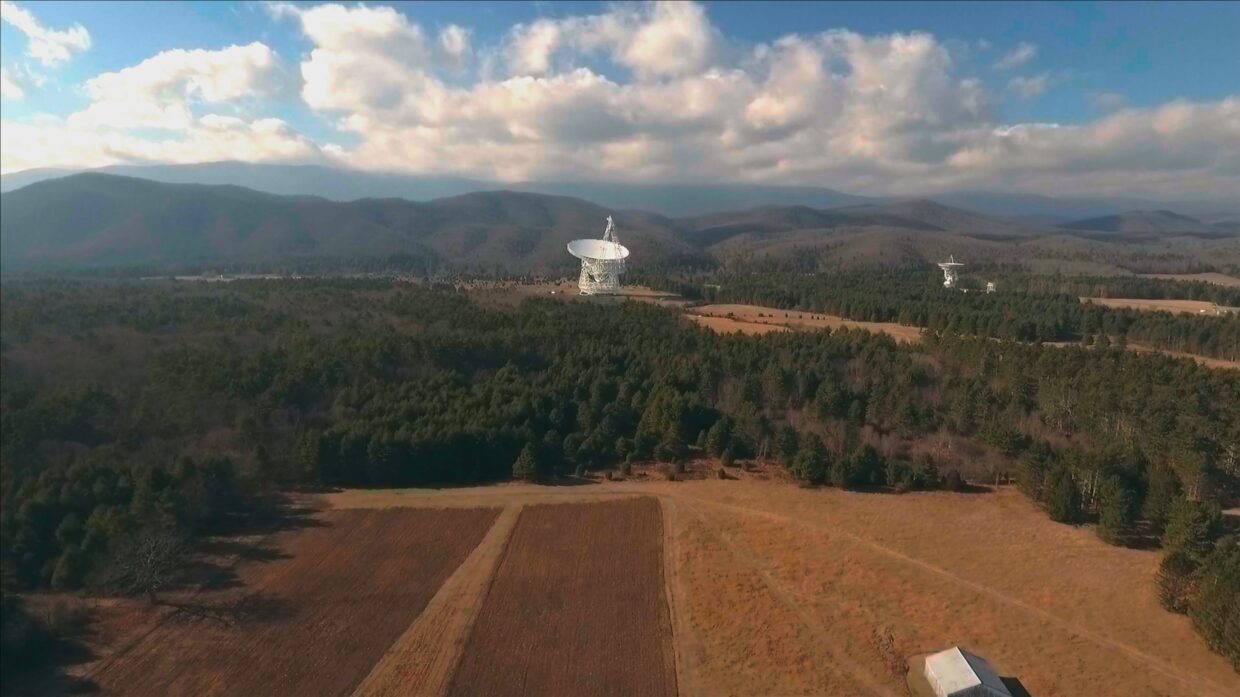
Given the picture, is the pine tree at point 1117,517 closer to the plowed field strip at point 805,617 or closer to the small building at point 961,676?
the small building at point 961,676

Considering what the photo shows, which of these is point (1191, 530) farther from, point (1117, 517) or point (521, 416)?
point (521, 416)

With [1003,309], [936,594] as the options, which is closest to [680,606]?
A: [936,594]

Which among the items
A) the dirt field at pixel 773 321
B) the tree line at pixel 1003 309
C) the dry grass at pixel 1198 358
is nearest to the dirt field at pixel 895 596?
the dry grass at pixel 1198 358

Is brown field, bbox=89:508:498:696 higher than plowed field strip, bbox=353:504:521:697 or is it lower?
higher

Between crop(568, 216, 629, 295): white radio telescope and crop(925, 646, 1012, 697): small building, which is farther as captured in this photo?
crop(568, 216, 629, 295): white radio telescope

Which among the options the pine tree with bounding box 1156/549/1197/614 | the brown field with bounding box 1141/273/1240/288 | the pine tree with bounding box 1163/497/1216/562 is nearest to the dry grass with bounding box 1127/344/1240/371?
the pine tree with bounding box 1163/497/1216/562

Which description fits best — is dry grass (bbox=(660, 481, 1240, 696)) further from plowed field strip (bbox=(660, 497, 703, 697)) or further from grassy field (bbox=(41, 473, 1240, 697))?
plowed field strip (bbox=(660, 497, 703, 697))
